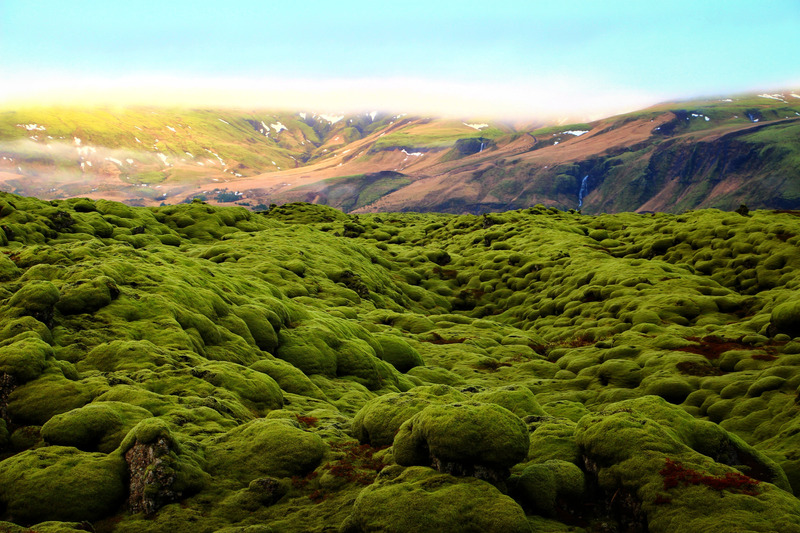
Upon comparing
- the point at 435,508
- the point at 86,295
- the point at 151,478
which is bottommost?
the point at 151,478

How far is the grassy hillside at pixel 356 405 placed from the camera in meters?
15.2

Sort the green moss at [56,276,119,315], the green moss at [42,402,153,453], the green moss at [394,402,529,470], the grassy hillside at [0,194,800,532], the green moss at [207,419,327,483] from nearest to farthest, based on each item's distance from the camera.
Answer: the grassy hillside at [0,194,800,532] → the green moss at [394,402,529,470] → the green moss at [42,402,153,453] → the green moss at [207,419,327,483] → the green moss at [56,276,119,315]

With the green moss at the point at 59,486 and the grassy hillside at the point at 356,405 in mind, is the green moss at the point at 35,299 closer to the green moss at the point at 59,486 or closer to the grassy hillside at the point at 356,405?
the grassy hillside at the point at 356,405

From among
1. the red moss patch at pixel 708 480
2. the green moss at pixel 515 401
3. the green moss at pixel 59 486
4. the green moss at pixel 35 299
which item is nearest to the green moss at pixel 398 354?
the green moss at pixel 515 401

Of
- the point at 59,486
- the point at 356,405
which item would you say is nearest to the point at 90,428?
the point at 59,486

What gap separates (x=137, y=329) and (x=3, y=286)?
22.1 ft

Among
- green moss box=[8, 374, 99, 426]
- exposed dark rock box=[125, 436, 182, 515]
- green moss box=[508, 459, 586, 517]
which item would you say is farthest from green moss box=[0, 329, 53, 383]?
green moss box=[508, 459, 586, 517]

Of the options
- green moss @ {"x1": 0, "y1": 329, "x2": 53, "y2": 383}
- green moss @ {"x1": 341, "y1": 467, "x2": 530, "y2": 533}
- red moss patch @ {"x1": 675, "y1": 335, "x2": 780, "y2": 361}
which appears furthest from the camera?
red moss patch @ {"x1": 675, "y1": 335, "x2": 780, "y2": 361}

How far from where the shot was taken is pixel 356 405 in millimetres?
28438

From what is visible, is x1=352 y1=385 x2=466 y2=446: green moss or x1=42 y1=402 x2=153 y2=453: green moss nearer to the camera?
x1=42 y1=402 x2=153 y2=453: green moss

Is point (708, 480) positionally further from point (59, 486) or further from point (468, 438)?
point (59, 486)

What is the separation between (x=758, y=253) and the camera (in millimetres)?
64500

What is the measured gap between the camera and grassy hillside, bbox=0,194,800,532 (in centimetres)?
1524

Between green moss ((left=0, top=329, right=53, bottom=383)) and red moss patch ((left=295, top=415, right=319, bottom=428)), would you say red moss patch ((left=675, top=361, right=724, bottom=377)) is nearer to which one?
red moss patch ((left=295, top=415, right=319, bottom=428))
